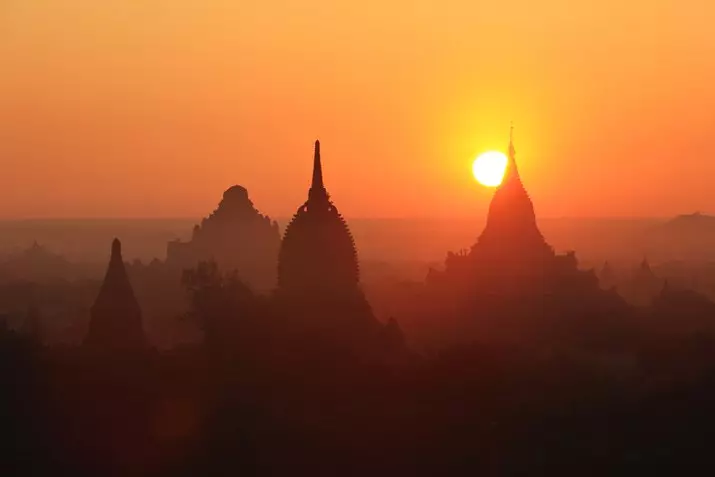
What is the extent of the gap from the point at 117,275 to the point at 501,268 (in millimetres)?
27389

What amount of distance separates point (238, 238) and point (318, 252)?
51.4 metres

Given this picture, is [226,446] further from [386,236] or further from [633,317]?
[386,236]

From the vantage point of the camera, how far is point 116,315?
42.1 meters

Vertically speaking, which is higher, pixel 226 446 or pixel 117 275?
pixel 117 275

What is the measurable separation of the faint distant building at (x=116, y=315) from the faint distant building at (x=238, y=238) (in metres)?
51.1

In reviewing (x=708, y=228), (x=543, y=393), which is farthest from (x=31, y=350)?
(x=708, y=228)

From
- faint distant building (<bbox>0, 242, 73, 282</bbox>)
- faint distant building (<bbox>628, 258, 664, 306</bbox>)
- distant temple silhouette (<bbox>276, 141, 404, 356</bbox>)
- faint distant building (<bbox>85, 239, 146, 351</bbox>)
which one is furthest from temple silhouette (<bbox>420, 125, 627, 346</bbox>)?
faint distant building (<bbox>0, 242, 73, 282</bbox>)

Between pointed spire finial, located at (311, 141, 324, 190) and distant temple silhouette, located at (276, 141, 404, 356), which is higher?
pointed spire finial, located at (311, 141, 324, 190)

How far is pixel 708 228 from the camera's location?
161750mm

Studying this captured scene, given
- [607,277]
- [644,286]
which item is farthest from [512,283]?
[607,277]

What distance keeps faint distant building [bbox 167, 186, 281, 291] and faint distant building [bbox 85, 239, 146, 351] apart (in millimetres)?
51096

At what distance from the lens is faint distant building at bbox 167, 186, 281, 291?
9656cm

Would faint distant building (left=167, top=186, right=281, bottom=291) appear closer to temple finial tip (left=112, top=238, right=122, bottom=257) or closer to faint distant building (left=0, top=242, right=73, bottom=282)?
faint distant building (left=0, top=242, right=73, bottom=282)

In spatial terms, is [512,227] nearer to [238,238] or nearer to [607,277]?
[607,277]
